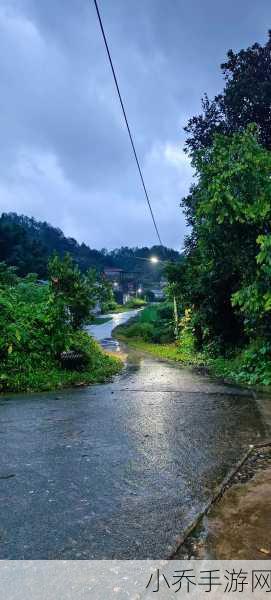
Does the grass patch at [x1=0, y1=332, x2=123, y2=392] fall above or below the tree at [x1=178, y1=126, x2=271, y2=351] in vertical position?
below

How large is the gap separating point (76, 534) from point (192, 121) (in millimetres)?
19046

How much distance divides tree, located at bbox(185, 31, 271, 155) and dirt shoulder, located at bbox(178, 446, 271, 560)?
1593cm

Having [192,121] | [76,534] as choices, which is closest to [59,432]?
[76,534]

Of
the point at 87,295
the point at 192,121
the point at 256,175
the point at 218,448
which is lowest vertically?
the point at 218,448

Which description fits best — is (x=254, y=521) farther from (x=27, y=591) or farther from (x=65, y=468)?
(x=65, y=468)

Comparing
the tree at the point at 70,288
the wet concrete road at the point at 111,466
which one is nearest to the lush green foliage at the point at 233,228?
the wet concrete road at the point at 111,466

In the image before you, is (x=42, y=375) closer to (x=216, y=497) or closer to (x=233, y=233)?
(x=233, y=233)

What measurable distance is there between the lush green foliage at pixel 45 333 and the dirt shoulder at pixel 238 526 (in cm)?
562

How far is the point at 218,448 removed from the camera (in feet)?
14.1

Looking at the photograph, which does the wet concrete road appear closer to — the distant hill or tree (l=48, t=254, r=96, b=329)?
tree (l=48, t=254, r=96, b=329)

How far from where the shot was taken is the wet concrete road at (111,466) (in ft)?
8.25

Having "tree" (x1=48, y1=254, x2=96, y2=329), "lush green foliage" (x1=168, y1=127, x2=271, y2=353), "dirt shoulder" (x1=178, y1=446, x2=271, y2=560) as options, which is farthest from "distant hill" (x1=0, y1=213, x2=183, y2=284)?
"dirt shoulder" (x1=178, y1=446, x2=271, y2=560)

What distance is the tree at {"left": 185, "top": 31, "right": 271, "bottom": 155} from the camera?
54.8ft

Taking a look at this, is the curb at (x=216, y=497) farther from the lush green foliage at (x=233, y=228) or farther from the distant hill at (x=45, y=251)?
the distant hill at (x=45, y=251)
